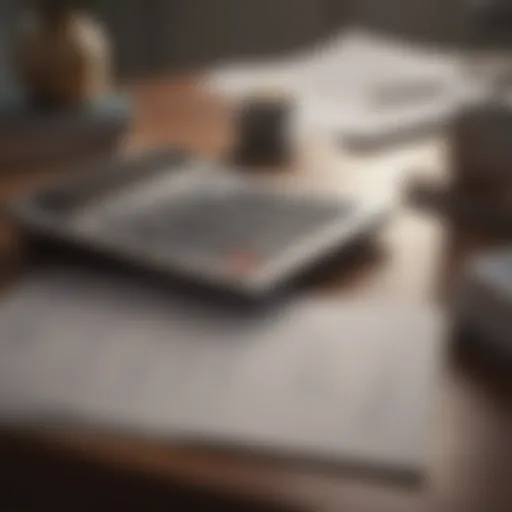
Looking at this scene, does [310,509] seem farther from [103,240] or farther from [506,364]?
[103,240]

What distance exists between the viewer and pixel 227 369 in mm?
614

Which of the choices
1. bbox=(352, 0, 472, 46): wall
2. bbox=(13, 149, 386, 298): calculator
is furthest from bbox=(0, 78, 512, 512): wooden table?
bbox=(352, 0, 472, 46): wall

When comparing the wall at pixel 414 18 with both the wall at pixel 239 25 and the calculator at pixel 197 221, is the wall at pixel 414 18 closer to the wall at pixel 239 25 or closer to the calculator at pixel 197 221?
the wall at pixel 239 25

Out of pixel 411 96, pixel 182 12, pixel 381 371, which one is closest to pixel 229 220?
pixel 381 371

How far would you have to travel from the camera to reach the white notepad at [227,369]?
548 millimetres

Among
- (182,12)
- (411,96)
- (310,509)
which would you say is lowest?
(310,509)

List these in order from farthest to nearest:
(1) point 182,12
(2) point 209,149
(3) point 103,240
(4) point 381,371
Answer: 1. (1) point 182,12
2. (2) point 209,149
3. (3) point 103,240
4. (4) point 381,371

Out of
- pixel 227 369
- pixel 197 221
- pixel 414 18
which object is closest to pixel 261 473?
pixel 227 369

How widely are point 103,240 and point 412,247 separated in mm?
230

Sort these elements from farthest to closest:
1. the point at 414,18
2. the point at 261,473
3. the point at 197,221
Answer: the point at 414,18 → the point at 197,221 → the point at 261,473

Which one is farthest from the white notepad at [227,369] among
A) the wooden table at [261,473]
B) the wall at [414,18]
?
the wall at [414,18]

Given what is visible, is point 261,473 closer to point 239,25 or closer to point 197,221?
point 197,221

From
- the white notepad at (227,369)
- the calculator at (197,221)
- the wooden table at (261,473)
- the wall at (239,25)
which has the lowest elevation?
the wooden table at (261,473)

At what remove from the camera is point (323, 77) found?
1317mm
